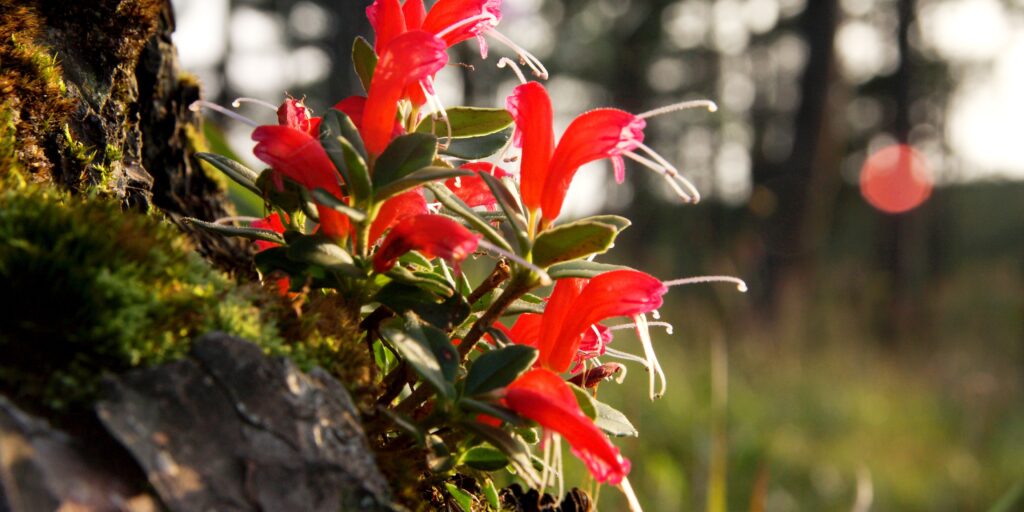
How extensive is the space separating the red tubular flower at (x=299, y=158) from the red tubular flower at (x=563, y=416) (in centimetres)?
27

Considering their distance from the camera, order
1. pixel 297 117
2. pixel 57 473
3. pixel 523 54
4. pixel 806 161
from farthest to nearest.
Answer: pixel 806 161
pixel 523 54
pixel 297 117
pixel 57 473

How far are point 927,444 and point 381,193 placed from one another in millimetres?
5449

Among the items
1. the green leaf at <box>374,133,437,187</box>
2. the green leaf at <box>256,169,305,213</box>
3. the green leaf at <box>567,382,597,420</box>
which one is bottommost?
the green leaf at <box>567,382,597,420</box>

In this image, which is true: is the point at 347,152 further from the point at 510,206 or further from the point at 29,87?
the point at 29,87

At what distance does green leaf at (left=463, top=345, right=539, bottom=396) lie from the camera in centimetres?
76

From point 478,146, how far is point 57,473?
0.60 m

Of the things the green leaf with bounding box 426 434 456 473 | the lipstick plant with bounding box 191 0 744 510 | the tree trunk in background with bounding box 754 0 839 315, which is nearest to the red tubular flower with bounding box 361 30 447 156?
the lipstick plant with bounding box 191 0 744 510

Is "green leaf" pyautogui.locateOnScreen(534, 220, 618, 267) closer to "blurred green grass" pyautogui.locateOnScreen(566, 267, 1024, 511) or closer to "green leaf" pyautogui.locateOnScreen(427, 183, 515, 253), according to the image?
"green leaf" pyautogui.locateOnScreen(427, 183, 515, 253)

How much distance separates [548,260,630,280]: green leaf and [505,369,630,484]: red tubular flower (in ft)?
0.35

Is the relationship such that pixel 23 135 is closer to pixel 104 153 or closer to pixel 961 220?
pixel 104 153

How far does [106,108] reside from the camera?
1.11 meters

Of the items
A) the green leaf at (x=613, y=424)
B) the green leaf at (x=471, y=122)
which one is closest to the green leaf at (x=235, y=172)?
the green leaf at (x=471, y=122)

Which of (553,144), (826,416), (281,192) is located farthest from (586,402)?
(826,416)

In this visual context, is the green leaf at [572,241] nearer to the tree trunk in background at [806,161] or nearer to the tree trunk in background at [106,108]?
the tree trunk in background at [106,108]
